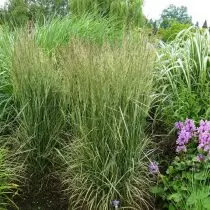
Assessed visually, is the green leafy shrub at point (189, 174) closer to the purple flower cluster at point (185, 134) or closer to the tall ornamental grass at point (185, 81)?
the purple flower cluster at point (185, 134)

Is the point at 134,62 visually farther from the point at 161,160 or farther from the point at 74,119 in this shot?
the point at 161,160

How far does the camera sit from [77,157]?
12.0 ft

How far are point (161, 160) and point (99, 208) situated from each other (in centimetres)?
89

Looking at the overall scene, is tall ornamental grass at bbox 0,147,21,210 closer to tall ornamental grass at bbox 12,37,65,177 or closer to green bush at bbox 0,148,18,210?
green bush at bbox 0,148,18,210

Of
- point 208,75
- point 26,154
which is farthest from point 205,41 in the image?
point 26,154

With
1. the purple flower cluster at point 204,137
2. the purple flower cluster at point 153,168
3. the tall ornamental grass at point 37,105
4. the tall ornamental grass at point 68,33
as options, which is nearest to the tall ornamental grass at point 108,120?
the purple flower cluster at point 153,168

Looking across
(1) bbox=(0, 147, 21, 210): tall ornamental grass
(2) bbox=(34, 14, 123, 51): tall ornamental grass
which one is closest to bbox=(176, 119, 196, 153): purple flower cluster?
(1) bbox=(0, 147, 21, 210): tall ornamental grass

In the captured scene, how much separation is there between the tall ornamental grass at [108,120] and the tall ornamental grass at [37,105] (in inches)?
12.4

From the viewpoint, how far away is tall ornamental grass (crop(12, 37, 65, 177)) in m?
3.89

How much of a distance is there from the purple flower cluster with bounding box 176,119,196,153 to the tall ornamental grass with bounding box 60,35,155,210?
374 millimetres

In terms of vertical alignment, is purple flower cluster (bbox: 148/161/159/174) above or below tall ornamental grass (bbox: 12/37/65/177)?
below

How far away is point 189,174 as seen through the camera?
3600 mm

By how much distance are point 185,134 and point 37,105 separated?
127cm

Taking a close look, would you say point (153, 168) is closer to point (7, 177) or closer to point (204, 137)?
point (204, 137)
